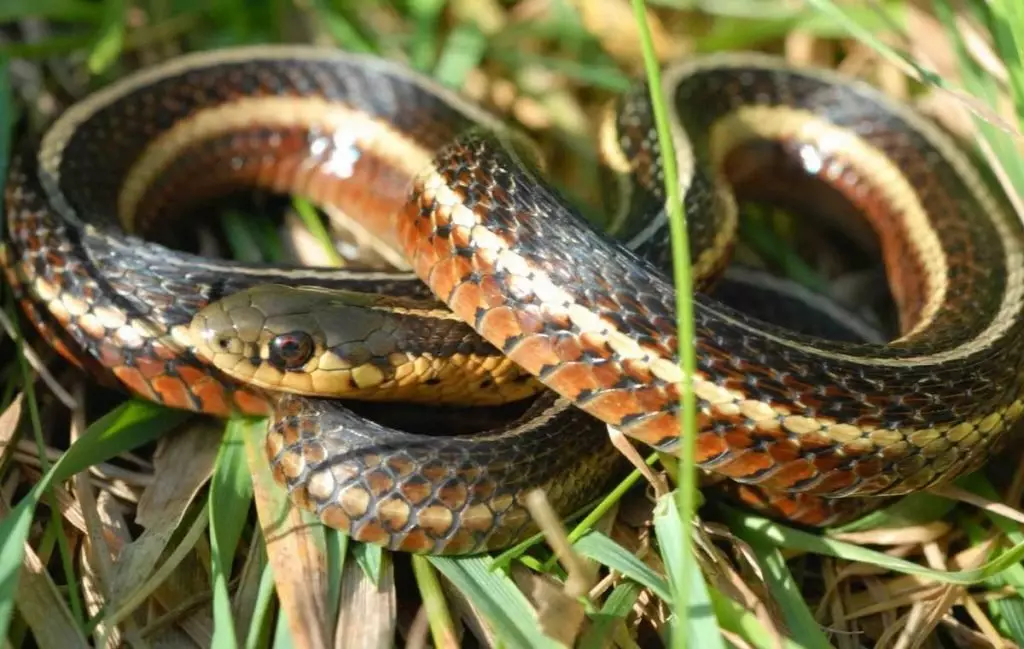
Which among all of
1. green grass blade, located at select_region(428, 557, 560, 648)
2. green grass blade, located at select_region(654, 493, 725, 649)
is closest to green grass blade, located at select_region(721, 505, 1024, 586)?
green grass blade, located at select_region(654, 493, 725, 649)

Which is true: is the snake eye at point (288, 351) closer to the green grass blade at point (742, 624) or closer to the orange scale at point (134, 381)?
the orange scale at point (134, 381)

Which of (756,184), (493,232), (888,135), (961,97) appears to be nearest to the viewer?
(493,232)

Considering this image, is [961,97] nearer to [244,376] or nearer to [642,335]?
[642,335]

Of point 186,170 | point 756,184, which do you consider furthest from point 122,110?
point 756,184

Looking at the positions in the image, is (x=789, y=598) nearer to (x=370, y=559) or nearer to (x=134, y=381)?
(x=370, y=559)

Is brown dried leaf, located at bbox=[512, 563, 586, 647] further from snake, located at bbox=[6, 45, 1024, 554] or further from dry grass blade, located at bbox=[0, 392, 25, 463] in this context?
dry grass blade, located at bbox=[0, 392, 25, 463]
